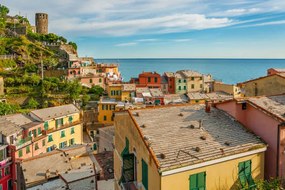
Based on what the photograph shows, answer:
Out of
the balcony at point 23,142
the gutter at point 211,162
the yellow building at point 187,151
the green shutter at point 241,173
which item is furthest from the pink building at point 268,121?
the balcony at point 23,142

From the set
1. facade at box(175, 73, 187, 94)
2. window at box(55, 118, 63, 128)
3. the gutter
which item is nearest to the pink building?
the gutter

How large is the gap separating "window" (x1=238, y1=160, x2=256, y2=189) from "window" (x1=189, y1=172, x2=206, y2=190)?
1923 mm

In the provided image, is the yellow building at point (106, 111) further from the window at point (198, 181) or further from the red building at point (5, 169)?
the window at point (198, 181)

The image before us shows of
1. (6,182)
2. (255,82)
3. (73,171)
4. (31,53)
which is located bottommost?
(6,182)

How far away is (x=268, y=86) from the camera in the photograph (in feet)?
67.9

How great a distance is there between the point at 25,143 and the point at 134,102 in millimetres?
23990

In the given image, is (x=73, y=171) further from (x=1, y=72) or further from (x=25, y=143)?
(x=1, y=72)

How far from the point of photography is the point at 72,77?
2995 inches

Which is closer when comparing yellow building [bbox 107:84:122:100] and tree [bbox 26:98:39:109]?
tree [bbox 26:98:39:109]

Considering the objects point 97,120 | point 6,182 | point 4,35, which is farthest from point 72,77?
point 6,182

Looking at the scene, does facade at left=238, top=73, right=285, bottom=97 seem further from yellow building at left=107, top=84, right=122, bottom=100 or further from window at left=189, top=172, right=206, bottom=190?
yellow building at left=107, top=84, right=122, bottom=100

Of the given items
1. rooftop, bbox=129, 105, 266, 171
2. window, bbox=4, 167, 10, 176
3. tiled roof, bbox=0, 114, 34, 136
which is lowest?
window, bbox=4, 167, 10, 176

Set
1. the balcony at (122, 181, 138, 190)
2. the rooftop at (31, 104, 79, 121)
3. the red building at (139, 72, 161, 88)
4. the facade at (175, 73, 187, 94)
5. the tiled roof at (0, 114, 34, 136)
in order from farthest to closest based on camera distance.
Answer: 1. the facade at (175, 73, 187, 94)
2. the red building at (139, 72, 161, 88)
3. the rooftop at (31, 104, 79, 121)
4. the tiled roof at (0, 114, 34, 136)
5. the balcony at (122, 181, 138, 190)

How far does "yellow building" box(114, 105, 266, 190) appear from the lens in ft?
33.3
